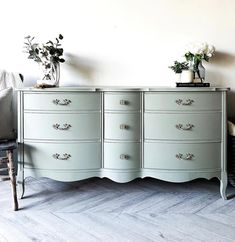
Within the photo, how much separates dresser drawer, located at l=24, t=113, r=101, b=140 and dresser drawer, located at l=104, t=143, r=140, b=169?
0.14 metres

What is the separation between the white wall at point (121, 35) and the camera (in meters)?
2.78

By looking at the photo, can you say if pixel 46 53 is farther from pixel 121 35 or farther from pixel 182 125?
pixel 182 125

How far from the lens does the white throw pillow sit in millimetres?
2402

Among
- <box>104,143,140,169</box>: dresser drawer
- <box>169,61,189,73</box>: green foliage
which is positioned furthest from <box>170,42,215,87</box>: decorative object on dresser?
<box>104,143,140,169</box>: dresser drawer

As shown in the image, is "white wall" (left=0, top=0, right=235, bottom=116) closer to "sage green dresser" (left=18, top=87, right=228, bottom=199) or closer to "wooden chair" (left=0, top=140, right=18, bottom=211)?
"sage green dresser" (left=18, top=87, right=228, bottom=199)

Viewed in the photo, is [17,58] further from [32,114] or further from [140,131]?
[140,131]

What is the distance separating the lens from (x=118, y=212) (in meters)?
2.18

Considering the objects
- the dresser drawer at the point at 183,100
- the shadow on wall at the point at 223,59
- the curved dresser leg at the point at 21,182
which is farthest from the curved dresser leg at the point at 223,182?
the curved dresser leg at the point at 21,182

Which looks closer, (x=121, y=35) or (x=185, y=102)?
(x=185, y=102)

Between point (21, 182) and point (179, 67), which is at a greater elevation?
point (179, 67)

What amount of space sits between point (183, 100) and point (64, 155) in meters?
0.97

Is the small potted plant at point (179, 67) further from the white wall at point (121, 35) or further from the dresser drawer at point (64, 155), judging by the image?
the dresser drawer at point (64, 155)

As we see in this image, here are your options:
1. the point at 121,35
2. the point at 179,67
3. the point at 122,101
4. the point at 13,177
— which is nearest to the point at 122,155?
the point at 122,101

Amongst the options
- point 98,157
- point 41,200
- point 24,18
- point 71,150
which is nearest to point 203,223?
point 98,157
